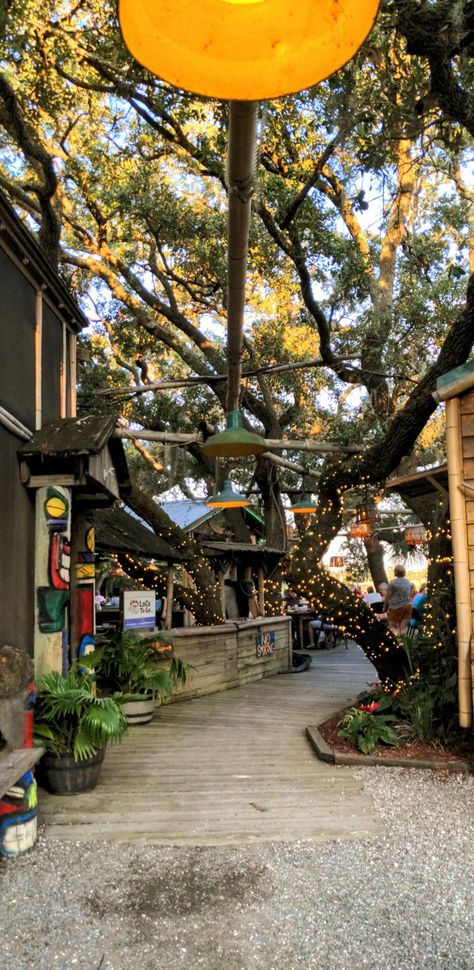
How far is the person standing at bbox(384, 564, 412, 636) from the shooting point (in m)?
12.7

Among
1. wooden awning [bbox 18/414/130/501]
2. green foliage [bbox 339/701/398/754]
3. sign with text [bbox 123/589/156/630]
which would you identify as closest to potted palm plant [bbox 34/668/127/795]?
wooden awning [bbox 18/414/130/501]

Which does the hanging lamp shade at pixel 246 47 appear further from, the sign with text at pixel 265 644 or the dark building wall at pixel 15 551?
the sign with text at pixel 265 644

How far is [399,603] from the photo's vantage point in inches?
504

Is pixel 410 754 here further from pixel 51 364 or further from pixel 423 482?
pixel 51 364

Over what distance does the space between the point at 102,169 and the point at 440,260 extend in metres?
6.45

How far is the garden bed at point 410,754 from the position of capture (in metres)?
5.86

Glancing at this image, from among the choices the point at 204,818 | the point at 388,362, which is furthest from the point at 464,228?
the point at 204,818

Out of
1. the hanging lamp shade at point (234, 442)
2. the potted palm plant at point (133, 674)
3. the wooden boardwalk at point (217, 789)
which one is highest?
the hanging lamp shade at point (234, 442)

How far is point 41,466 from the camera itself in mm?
5555

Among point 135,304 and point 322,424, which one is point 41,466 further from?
point 322,424

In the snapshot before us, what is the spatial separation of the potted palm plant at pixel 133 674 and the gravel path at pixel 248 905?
142 inches

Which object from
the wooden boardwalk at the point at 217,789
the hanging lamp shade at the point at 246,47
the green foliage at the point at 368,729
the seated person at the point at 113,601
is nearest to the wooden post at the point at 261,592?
the wooden boardwalk at the point at 217,789

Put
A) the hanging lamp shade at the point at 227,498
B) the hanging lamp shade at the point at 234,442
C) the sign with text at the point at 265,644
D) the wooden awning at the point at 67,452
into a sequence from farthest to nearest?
1. the sign with text at the point at 265,644
2. the hanging lamp shade at the point at 227,498
3. the hanging lamp shade at the point at 234,442
4. the wooden awning at the point at 67,452

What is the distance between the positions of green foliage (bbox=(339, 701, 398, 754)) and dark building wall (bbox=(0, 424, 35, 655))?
3.24m
